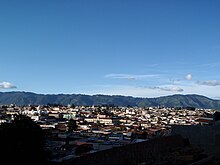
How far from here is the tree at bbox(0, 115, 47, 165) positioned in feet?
67.5

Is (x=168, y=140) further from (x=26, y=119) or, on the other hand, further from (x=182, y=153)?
(x=26, y=119)

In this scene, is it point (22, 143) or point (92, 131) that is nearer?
point (22, 143)

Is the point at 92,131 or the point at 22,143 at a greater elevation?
the point at 22,143

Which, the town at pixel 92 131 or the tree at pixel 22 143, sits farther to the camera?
the town at pixel 92 131

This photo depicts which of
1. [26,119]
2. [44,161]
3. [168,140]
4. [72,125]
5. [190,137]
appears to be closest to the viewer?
[44,161]

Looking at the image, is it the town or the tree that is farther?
the town

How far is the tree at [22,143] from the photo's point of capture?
20.6 metres

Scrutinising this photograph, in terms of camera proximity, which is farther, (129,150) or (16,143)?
→ (129,150)

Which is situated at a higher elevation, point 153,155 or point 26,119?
point 26,119

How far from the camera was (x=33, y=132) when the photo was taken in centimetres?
2256

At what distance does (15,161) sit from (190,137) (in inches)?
806

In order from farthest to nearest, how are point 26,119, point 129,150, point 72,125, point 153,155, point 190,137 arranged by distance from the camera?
point 72,125, point 190,137, point 153,155, point 129,150, point 26,119

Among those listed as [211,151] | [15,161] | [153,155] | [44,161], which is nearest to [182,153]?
[153,155]

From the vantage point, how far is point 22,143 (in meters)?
21.2
